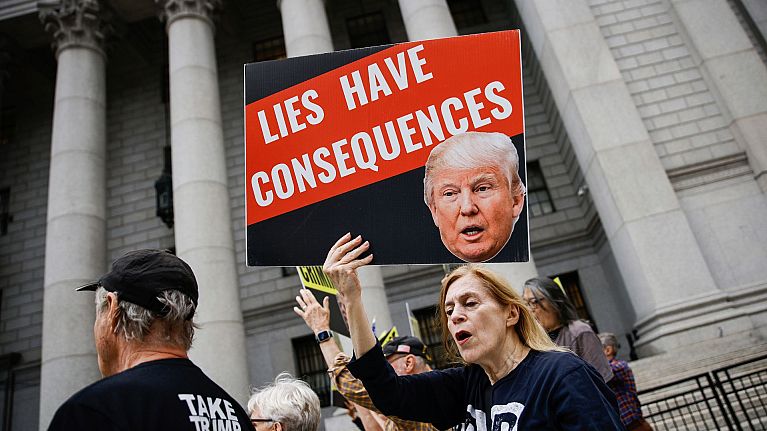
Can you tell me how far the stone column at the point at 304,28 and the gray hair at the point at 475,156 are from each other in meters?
11.8

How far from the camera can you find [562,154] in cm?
1852

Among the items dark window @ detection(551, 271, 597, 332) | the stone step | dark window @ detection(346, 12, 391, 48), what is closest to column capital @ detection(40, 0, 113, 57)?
dark window @ detection(346, 12, 391, 48)

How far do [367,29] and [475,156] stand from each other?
19.5m

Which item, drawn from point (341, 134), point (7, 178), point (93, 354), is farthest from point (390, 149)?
point (7, 178)

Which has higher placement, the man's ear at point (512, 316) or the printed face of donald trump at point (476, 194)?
the printed face of donald trump at point (476, 194)

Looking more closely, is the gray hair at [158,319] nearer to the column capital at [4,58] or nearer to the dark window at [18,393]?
the dark window at [18,393]

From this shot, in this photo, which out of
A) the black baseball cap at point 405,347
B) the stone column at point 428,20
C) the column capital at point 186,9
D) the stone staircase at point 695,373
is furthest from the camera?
the column capital at point 186,9

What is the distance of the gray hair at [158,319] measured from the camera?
200cm

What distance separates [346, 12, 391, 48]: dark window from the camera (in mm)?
20891

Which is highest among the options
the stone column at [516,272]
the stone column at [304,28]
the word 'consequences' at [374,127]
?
the stone column at [304,28]

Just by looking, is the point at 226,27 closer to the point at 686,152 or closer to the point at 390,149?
the point at 686,152

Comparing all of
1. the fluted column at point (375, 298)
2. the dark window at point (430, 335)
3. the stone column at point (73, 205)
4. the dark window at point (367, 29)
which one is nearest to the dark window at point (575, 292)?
the dark window at point (430, 335)

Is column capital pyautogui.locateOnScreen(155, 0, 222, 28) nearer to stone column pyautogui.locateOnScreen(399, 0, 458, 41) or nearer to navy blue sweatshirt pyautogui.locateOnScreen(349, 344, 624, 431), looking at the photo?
stone column pyautogui.locateOnScreen(399, 0, 458, 41)

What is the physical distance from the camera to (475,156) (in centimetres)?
290
